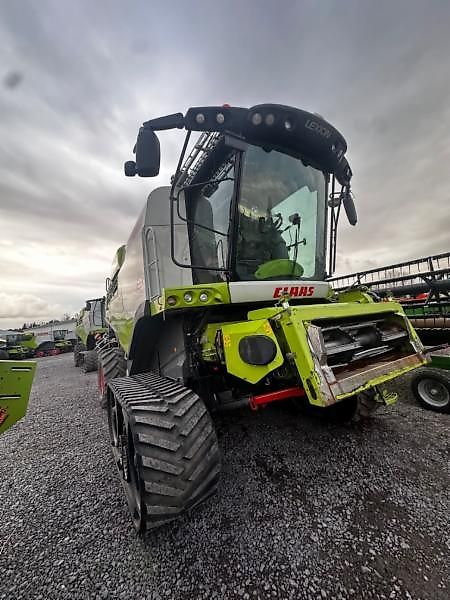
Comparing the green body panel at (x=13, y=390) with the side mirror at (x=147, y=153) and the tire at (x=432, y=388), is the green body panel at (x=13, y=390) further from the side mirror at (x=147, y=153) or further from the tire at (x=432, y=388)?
the tire at (x=432, y=388)

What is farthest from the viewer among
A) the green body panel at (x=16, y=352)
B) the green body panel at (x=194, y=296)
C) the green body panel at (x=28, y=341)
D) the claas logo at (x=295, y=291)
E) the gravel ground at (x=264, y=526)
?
the green body panel at (x=28, y=341)

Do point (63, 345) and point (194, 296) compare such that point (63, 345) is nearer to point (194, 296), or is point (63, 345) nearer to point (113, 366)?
point (113, 366)

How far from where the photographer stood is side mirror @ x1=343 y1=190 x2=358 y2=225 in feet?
11.0

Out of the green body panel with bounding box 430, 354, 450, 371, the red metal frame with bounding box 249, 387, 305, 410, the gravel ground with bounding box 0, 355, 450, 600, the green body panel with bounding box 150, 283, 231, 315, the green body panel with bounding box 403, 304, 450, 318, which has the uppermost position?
the green body panel with bounding box 150, 283, 231, 315

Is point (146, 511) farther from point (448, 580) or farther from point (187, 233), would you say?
point (187, 233)

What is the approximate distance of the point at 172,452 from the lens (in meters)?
1.73

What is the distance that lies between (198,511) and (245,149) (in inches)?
120

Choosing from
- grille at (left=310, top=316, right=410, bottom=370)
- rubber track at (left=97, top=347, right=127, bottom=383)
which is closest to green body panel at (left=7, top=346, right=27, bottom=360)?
rubber track at (left=97, top=347, right=127, bottom=383)

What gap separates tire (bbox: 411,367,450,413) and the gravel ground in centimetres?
48

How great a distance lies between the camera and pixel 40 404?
237 inches

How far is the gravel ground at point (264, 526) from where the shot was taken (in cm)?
152

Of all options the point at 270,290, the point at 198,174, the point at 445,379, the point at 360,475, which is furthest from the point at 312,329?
the point at 445,379

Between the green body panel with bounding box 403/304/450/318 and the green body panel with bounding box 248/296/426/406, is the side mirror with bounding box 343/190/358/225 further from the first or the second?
the green body panel with bounding box 403/304/450/318

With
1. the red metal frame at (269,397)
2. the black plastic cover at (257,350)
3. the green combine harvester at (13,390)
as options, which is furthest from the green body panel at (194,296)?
the green combine harvester at (13,390)
